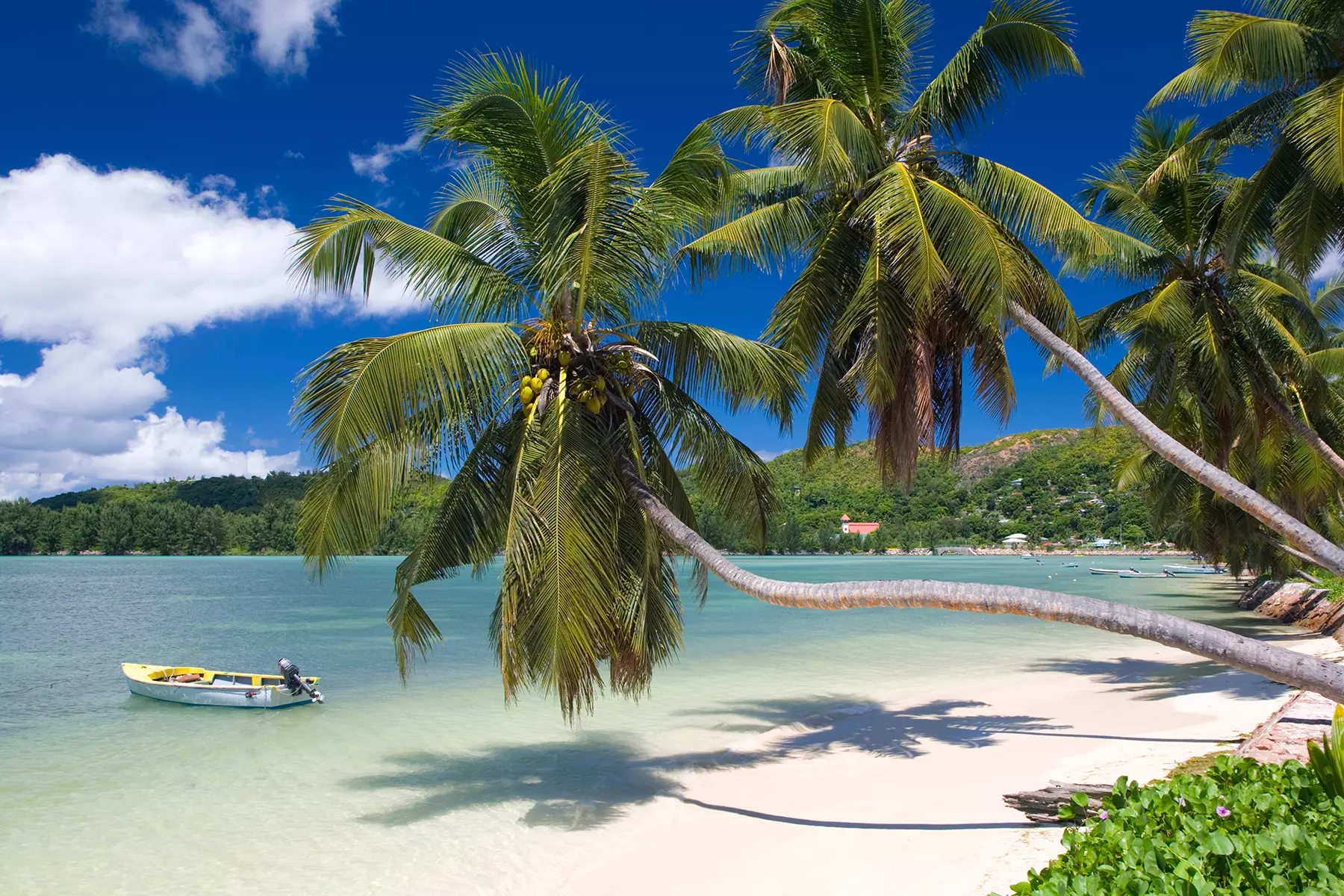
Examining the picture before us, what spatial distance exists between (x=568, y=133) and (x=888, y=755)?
843 centimetres

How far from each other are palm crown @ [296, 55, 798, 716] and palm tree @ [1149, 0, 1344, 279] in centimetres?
529

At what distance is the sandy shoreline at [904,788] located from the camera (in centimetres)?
716

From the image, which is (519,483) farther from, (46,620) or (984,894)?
(46,620)

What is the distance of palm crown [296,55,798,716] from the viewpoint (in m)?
6.91

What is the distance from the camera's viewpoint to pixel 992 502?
4875 inches

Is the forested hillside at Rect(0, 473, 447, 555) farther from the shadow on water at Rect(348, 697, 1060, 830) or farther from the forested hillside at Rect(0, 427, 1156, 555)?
the shadow on water at Rect(348, 697, 1060, 830)

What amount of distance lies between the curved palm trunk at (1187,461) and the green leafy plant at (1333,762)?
2237 millimetres

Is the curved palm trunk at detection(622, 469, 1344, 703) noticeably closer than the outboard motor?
Yes

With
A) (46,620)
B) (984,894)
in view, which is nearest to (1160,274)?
(984,894)

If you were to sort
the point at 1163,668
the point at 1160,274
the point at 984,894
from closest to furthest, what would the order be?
the point at 984,894 → the point at 1160,274 → the point at 1163,668

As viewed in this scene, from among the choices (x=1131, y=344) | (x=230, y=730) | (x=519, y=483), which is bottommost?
(x=230, y=730)

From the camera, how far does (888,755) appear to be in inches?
440

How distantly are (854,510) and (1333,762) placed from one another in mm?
113749

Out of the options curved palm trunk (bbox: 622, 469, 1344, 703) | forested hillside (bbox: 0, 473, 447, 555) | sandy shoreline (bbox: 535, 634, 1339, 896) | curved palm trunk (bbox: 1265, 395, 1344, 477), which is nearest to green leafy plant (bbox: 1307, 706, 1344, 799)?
curved palm trunk (bbox: 622, 469, 1344, 703)
